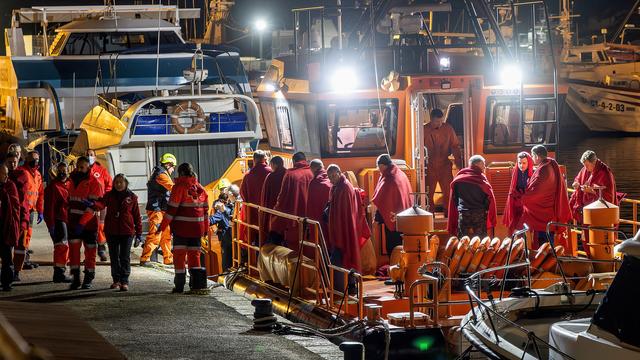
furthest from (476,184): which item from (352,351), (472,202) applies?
(352,351)

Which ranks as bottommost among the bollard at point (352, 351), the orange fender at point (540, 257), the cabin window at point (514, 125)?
the bollard at point (352, 351)

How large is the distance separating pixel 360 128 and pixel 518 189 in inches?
79.3

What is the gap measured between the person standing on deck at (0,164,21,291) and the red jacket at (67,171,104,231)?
580 millimetres

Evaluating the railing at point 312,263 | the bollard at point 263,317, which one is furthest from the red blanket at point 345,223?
the bollard at point 263,317

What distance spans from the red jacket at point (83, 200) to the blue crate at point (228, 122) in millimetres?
8242

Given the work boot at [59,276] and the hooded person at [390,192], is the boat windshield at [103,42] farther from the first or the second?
the hooded person at [390,192]

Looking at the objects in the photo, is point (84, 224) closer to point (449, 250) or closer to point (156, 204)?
point (156, 204)

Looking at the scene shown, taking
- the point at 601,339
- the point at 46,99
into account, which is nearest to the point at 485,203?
the point at 601,339

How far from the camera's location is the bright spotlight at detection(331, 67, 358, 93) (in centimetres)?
1380

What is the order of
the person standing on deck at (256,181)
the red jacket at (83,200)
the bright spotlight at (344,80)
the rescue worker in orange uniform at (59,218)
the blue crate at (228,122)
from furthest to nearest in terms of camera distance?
the blue crate at (228,122) < the person standing on deck at (256,181) < the bright spotlight at (344,80) < the rescue worker in orange uniform at (59,218) < the red jacket at (83,200)

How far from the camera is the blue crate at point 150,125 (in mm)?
20094

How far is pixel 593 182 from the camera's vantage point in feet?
44.6

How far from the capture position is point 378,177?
13.8 m

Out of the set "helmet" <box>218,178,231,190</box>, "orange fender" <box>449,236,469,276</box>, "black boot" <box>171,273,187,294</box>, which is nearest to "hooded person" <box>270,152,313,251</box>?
"black boot" <box>171,273,187,294</box>
